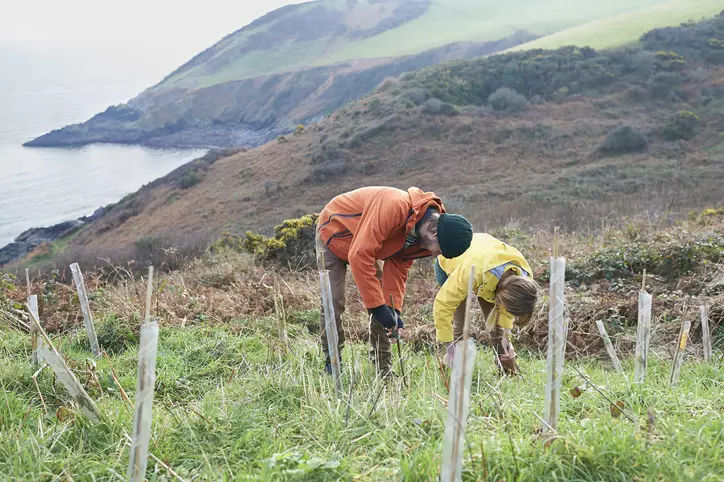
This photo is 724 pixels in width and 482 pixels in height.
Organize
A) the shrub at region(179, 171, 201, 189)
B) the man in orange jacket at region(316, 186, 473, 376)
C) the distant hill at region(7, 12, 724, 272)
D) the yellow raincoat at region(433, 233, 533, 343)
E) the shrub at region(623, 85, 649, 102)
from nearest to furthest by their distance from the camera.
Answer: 1. the man in orange jacket at region(316, 186, 473, 376)
2. the yellow raincoat at region(433, 233, 533, 343)
3. the distant hill at region(7, 12, 724, 272)
4. the shrub at region(623, 85, 649, 102)
5. the shrub at region(179, 171, 201, 189)

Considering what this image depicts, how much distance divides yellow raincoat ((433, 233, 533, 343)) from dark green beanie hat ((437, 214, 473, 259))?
34cm

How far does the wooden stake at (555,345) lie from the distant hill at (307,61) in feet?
188

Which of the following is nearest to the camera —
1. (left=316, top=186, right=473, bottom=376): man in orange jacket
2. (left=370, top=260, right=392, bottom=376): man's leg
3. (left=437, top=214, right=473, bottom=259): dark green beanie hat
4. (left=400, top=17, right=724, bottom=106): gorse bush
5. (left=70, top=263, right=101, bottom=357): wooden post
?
(left=437, top=214, right=473, bottom=259): dark green beanie hat

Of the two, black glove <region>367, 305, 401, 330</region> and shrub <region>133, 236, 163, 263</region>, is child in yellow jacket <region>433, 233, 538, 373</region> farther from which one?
shrub <region>133, 236, 163, 263</region>

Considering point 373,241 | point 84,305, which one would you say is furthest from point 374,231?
point 84,305

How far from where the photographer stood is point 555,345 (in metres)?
1.98

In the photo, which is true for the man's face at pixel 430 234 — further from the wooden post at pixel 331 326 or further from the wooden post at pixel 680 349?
the wooden post at pixel 680 349

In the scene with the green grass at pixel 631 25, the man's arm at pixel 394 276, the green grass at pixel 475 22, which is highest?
the green grass at pixel 475 22

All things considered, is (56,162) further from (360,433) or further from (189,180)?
(360,433)

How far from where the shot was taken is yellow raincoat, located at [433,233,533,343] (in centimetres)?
351

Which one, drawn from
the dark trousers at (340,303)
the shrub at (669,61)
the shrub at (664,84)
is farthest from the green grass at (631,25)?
the dark trousers at (340,303)

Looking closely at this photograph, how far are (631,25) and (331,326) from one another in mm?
43445

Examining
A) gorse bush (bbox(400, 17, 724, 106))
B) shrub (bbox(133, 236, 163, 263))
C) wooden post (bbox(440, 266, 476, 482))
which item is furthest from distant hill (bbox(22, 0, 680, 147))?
wooden post (bbox(440, 266, 476, 482))

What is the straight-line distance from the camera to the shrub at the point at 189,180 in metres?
29.5
